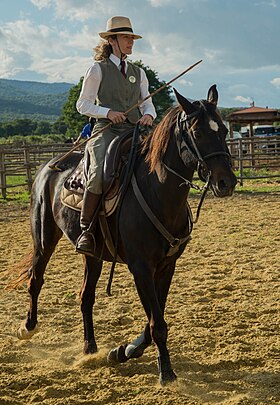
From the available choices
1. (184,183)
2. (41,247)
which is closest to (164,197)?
(184,183)

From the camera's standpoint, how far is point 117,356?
164 inches

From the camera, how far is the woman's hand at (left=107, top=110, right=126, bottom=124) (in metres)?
4.16

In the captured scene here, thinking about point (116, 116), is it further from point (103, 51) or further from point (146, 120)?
point (103, 51)

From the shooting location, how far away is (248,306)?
5.48 metres

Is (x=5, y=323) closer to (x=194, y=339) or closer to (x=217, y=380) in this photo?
(x=194, y=339)

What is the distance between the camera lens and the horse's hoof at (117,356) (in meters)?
4.14

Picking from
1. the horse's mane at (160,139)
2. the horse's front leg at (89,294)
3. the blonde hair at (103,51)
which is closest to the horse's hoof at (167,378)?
the horse's front leg at (89,294)

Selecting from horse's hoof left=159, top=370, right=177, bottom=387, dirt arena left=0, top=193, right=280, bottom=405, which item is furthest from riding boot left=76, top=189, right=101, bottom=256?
horse's hoof left=159, top=370, right=177, bottom=387

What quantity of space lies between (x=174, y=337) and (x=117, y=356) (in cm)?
70

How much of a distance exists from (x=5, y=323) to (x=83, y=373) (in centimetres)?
152

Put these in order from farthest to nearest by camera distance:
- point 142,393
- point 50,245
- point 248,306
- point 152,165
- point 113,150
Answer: point 248,306, point 50,245, point 113,150, point 152,165, point 142,393

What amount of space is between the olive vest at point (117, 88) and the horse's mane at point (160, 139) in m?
0.63

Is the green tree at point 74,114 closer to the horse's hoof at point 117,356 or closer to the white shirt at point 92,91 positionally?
the white shirt at point 92,91

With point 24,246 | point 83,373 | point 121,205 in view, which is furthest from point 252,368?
point 24,246
